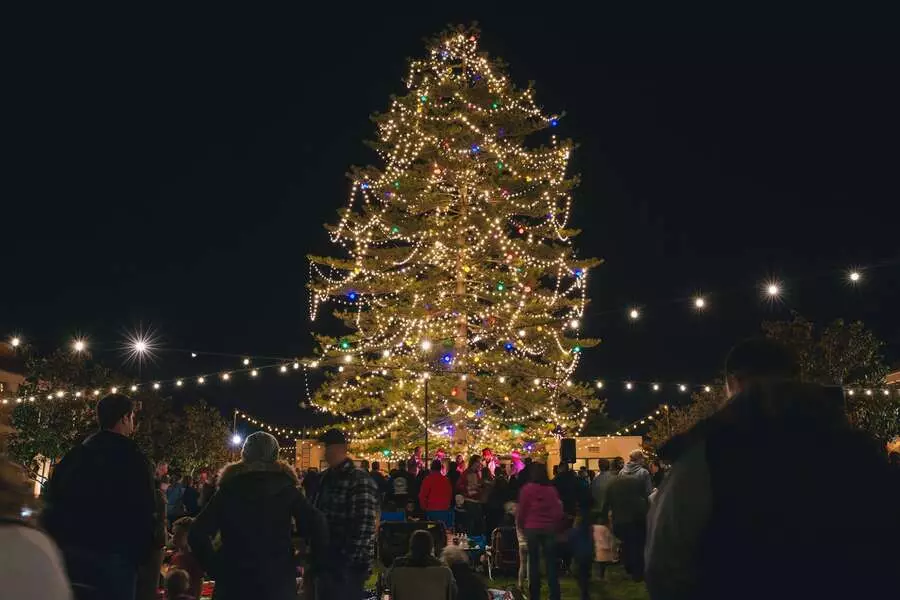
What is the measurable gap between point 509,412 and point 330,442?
2076cm

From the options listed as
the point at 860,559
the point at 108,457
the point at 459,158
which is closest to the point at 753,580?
the point at 860,559

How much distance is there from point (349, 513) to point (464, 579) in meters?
1.32

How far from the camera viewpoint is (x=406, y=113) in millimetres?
27609

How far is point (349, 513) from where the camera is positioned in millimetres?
6500

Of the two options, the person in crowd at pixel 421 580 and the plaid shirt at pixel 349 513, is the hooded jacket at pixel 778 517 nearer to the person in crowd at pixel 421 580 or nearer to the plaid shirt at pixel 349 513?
the plaid shirt at pixel 349 513

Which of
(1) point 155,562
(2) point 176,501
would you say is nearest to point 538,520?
(1) point 155,562

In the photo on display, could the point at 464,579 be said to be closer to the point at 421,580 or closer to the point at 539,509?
the point at 421,580

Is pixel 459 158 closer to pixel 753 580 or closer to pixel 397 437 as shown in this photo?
pixel 397 437

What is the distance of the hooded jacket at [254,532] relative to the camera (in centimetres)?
509

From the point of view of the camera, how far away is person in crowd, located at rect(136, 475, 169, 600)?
16.5 feet

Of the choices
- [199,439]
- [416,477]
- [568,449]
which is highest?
[199,439]

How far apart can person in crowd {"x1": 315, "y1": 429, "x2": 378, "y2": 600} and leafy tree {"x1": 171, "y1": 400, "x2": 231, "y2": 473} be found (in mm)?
48395

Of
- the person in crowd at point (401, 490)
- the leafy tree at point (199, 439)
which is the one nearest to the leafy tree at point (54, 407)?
the leafy tree at point (199, 439)

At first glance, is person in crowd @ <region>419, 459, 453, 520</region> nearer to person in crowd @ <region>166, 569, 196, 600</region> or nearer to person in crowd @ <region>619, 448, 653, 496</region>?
person in crowd @ <region>619, 448, 653, 496</region>
